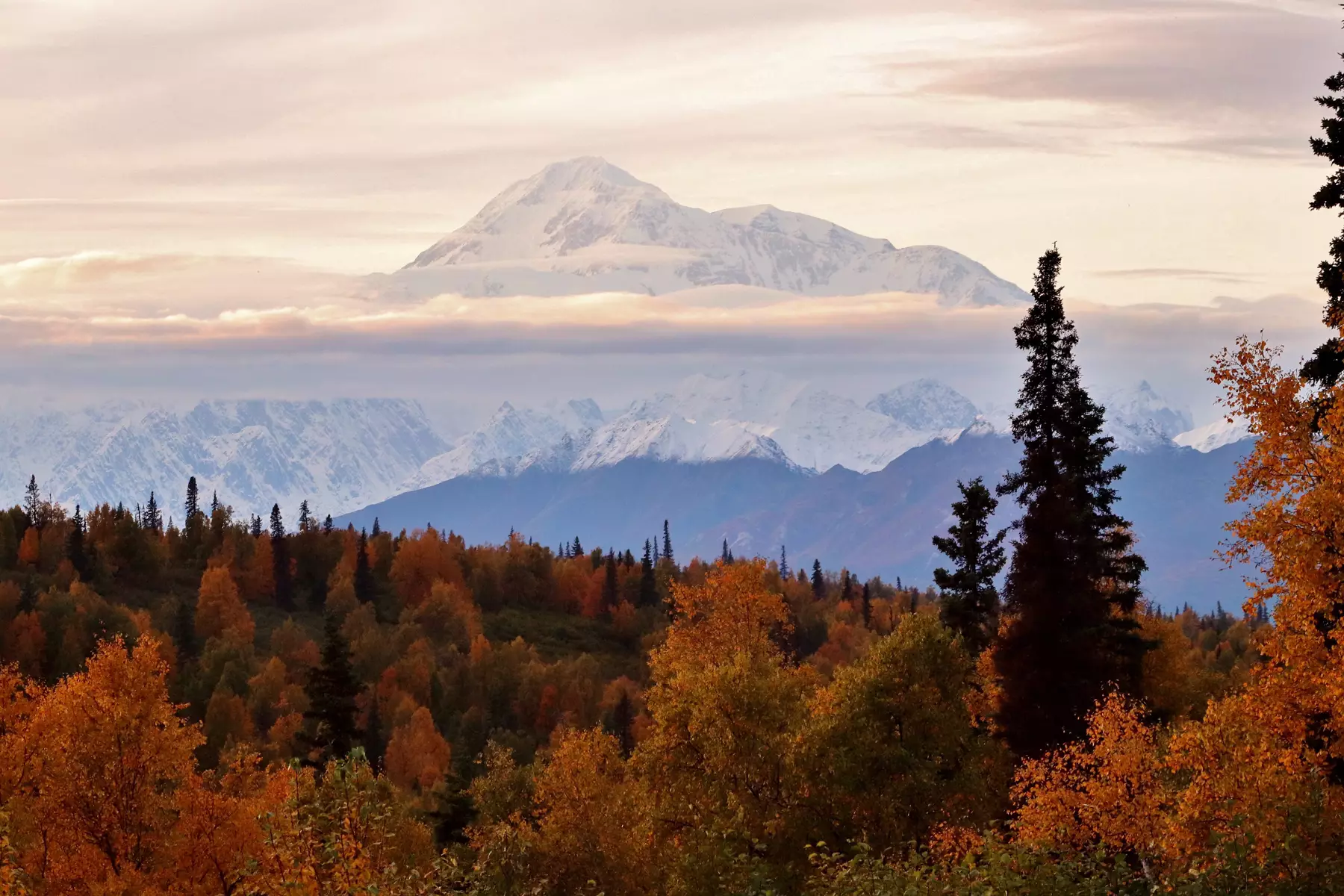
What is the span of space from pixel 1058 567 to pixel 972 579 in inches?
430

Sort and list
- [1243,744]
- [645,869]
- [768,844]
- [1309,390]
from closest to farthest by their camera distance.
Answer: [1243,744], [1309,390], [768,844], [645,869]

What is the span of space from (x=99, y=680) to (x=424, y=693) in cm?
13212

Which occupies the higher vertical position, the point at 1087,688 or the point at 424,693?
the point at 1087,688

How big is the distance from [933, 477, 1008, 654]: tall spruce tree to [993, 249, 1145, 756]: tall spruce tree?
13.6 feet

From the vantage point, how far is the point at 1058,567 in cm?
5956

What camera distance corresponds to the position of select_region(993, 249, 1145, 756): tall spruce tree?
190 feet

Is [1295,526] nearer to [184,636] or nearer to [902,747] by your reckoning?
[902,747]

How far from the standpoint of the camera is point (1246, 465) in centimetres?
3278

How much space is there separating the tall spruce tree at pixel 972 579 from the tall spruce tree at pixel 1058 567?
416cm

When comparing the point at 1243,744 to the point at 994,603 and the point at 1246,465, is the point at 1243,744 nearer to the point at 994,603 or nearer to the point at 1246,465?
the point at 1246,465

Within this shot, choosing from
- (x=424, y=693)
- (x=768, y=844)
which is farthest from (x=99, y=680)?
(x=424, y=693)

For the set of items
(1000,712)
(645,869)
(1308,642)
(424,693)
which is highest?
(1308,642)

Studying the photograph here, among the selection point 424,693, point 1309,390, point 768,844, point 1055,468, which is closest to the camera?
point 1309,390

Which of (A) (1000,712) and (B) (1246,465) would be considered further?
(A) (1000,712)
